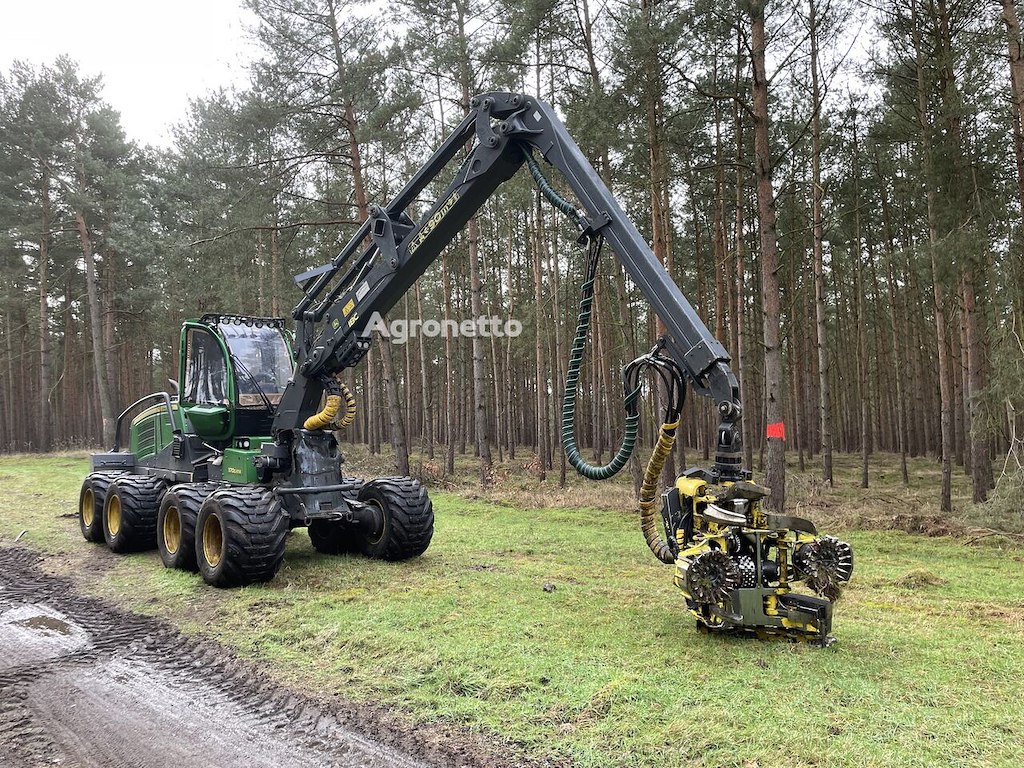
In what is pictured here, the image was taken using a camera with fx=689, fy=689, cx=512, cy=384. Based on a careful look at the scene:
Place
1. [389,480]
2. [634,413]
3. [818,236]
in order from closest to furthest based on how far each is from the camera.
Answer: [634,413] < [389,480] < [818,236]

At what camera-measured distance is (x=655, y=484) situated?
5000 mm

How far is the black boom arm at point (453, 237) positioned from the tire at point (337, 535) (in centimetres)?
120

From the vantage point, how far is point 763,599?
4508mm

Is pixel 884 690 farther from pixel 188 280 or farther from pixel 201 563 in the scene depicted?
pixel 188 280

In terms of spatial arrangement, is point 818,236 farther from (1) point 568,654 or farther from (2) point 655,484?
(1) point 568,654

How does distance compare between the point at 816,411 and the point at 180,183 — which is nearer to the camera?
the point at 180,183

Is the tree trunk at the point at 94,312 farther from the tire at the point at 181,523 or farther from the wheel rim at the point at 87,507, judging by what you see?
the tire at the point at 181,523

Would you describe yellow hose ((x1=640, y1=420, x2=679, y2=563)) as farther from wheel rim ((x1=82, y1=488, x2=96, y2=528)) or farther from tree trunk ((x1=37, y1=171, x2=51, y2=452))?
tree trunk ((x1=37, y1=171, x2=51, y2=452))

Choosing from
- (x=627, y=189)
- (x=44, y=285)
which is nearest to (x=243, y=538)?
(x=627, y=189)

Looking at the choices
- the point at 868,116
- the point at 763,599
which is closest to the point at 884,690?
the point at 763,599

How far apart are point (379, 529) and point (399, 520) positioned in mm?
332

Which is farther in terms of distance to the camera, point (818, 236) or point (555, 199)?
point (818, 236)

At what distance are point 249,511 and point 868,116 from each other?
54.3 feet

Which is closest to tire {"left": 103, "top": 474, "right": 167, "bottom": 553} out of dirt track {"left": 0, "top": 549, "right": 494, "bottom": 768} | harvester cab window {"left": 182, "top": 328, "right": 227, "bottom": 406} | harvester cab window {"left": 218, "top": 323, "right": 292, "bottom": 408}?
harvester cab window {"left": 182, "top": 328, "right": 227, "bottom": 406}
